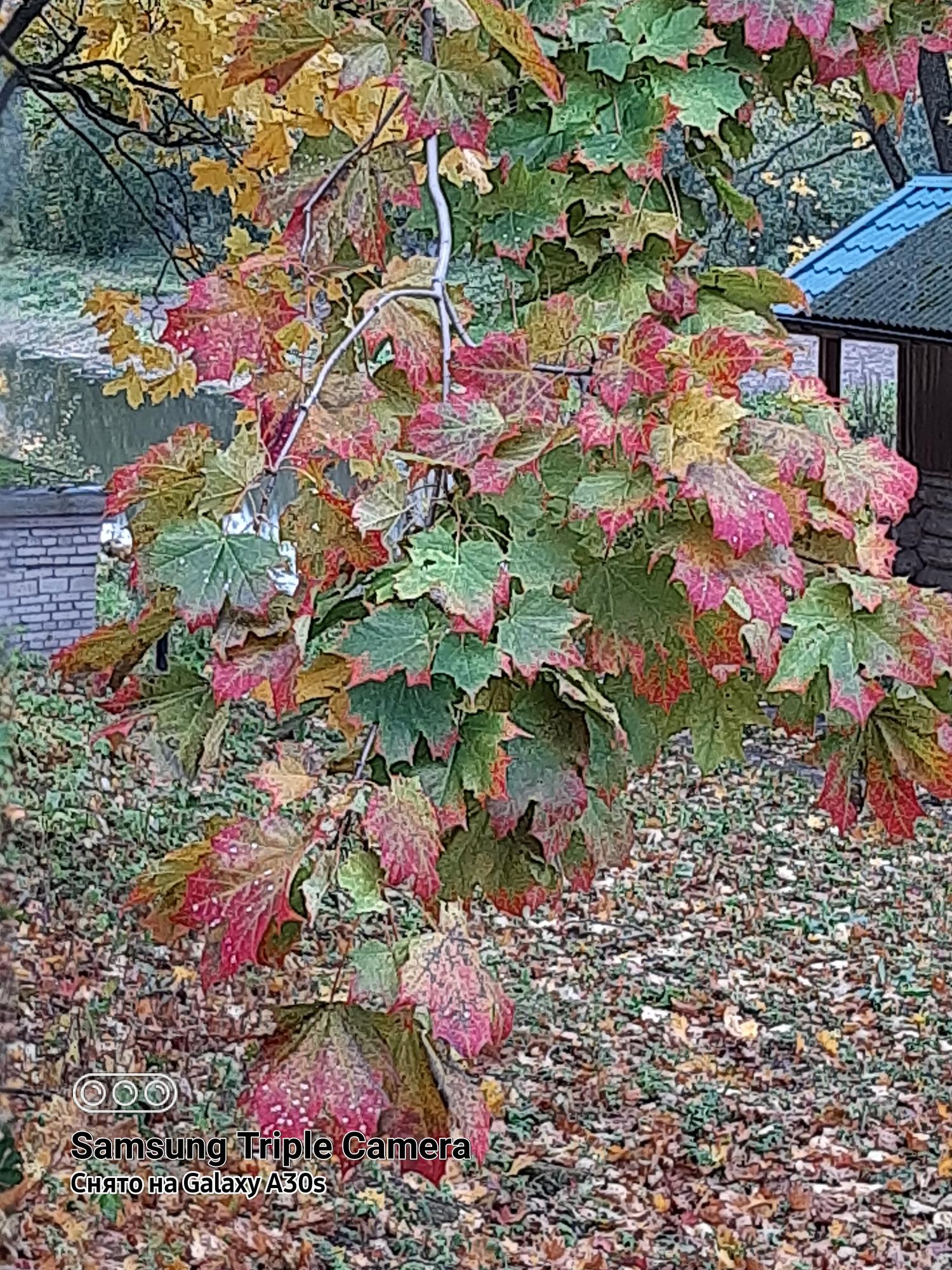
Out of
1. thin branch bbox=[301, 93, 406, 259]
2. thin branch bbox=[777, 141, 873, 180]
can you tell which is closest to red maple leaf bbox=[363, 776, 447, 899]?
thin branch bbox=[301, 93, 406, 259]

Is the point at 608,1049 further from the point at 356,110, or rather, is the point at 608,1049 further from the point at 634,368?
the point at 634,368

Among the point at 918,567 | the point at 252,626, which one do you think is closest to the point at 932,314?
the point at 918,567

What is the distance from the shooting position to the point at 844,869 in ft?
20.2

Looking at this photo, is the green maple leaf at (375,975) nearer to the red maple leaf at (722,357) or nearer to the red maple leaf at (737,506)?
the red maple leaf at (737,506)

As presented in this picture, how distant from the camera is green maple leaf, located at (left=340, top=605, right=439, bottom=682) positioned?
4.38 feet

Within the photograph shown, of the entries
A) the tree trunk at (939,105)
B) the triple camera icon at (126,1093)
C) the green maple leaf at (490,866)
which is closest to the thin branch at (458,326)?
the green maple leaf at (490,866)

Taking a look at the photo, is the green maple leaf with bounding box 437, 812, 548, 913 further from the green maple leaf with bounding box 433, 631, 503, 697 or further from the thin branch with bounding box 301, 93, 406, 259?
the thin branch with bounding box 301, 93, 406, 259

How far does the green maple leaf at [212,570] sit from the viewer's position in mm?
1438

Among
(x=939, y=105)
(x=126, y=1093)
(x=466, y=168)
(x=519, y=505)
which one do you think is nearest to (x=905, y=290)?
(x=939, y=105)

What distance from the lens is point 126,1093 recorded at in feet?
13.9

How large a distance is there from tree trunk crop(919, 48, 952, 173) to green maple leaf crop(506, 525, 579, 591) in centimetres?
855

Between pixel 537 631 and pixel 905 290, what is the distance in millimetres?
5818

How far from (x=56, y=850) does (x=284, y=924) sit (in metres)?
4.54

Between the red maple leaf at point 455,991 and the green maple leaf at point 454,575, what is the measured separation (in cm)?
27
